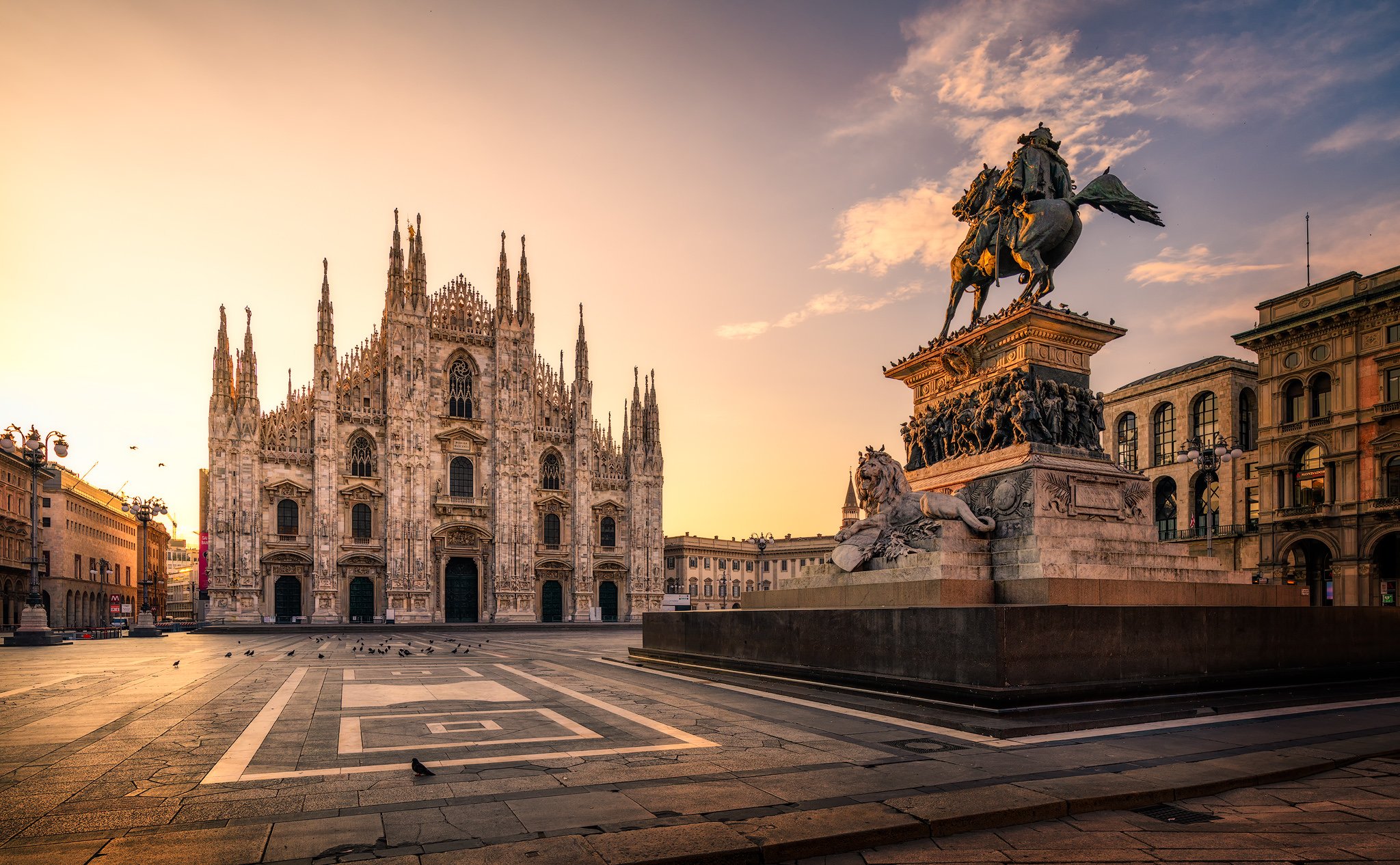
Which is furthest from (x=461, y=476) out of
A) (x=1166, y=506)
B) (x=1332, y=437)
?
(x=1332, y=437)

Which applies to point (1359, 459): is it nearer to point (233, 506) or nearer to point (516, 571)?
point (516, 571)

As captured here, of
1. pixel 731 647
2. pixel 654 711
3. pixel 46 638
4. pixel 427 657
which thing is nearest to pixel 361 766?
pixel 654 711

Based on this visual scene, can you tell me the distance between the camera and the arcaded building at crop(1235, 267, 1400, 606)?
35938mm

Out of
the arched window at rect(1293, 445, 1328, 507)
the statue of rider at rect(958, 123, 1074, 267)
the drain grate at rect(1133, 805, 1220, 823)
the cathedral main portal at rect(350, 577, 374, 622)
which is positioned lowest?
the cathedral main portal at rect(350, 577, 374, 622)

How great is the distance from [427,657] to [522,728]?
524 inches

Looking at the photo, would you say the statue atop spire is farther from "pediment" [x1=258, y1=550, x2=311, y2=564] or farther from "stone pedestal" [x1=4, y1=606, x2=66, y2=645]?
"stone pedestal" [x1=4, y1=606, x2=66, y2=645]

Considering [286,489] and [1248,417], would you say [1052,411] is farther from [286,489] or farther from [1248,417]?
[286,489]

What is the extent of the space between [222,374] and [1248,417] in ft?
188

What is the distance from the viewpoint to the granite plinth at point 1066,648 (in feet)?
28.1

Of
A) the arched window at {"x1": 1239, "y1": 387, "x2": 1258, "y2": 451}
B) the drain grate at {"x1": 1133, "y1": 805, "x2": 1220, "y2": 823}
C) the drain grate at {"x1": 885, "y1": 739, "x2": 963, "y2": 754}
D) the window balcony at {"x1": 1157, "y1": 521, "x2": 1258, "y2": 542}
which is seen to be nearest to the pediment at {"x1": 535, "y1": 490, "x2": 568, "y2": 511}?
the window balcony at {"x1": 1157, "y1": 521, "x2": 1258, "y2": 542}

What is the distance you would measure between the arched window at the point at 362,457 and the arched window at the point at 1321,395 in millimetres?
49223

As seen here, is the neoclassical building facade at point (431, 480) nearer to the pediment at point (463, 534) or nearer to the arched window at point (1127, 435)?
the pediment at point (463, 534)

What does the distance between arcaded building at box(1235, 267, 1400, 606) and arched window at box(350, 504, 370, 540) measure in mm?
47463

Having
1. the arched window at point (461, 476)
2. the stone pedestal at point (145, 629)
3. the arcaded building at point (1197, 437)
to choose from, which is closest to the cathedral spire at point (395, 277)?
the arched window at point (461, 476)
